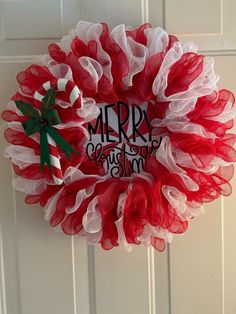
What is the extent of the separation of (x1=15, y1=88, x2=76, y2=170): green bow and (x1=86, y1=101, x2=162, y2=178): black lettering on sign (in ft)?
0.26

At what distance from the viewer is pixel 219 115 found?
94 centimetres

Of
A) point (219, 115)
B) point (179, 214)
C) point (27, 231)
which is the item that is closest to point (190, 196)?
point (179, 214)

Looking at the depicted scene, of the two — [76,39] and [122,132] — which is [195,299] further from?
[76,39]

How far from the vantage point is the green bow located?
93 cm

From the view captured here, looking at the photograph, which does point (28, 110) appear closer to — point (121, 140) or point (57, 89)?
point (57, 89)

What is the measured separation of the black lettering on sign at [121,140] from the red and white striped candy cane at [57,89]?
0.08 meters

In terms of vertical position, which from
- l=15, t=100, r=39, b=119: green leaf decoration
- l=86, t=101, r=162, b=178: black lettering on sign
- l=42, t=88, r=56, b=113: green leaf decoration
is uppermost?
l=42, t=88, r=56, b=113: green leaf decoration

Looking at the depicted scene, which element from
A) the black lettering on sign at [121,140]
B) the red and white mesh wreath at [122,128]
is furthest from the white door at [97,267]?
the black lettering on sign at [121,140]

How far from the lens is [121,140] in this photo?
1004mm

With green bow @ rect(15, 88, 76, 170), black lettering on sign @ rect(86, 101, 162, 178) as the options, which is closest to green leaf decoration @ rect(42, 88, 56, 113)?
green bow @ rect(15, 88, 76, 170)

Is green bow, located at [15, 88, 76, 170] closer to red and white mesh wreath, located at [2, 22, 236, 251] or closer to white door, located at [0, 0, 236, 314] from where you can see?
red and white mesh wreath, located at [2, 22, 236, 251]

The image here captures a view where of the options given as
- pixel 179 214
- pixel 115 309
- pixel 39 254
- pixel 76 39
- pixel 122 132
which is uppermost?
pixel 76 39

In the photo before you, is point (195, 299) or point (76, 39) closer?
point (76, 39)

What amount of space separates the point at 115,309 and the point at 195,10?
68cm
